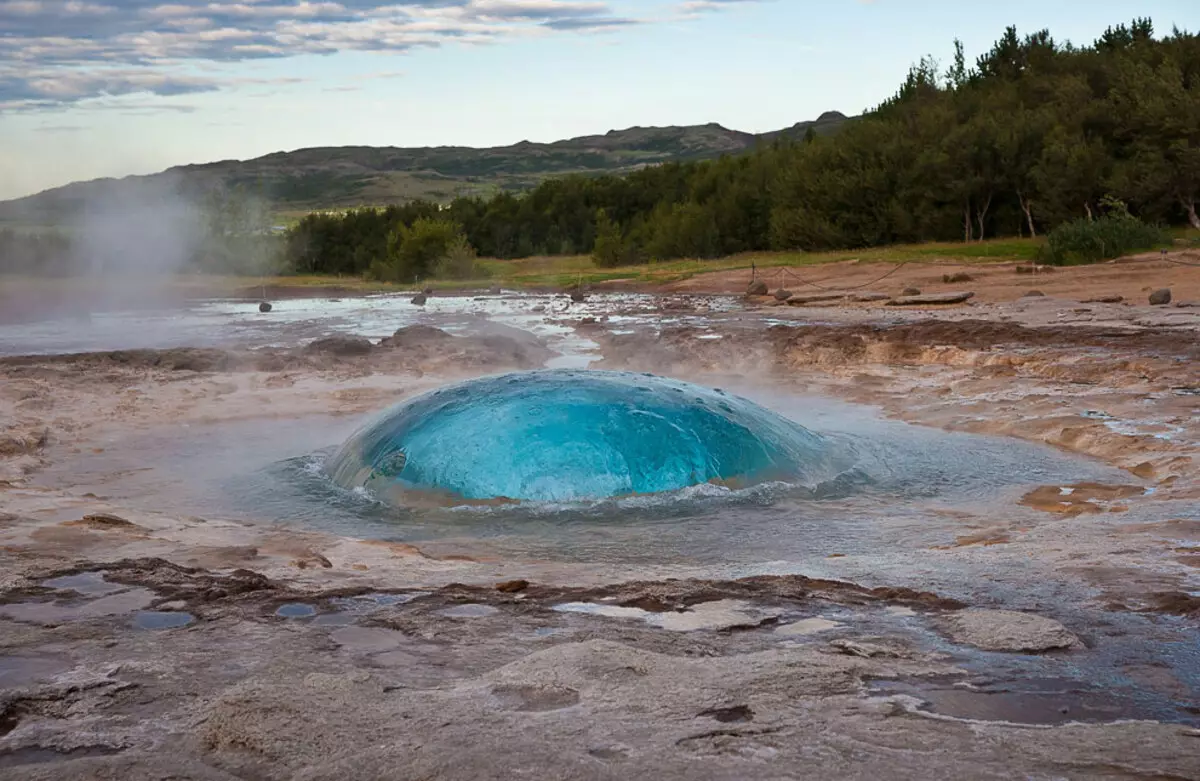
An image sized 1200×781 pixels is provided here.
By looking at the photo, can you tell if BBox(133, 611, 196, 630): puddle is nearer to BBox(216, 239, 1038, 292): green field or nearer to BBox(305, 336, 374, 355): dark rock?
BBox(305, 336, 374, 355): dark rock

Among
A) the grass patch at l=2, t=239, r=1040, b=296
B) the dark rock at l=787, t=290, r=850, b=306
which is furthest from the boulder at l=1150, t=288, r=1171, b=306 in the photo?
the grass patch at l=2, t=239, r=1040, b=296

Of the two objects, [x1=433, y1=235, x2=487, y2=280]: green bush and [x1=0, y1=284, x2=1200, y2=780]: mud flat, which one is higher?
[x1=433, y1=235, x2=487, y2=280]: green bush

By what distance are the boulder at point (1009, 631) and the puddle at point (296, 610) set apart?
1.86 m

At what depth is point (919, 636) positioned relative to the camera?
10.4ft

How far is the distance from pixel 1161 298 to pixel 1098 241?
8266 mm

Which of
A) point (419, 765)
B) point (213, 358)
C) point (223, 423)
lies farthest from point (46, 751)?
point (213, 358)

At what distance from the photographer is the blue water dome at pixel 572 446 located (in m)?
5.68

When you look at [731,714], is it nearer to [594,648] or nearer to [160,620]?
[594,648]

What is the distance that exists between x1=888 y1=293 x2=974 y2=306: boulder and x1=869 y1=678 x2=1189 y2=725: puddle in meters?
14.8

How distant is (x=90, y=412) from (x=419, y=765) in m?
7.52

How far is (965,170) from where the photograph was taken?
30984mm

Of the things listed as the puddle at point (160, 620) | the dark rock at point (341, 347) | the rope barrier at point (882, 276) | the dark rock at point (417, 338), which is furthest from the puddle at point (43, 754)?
the rope barrier at point (882, 276)

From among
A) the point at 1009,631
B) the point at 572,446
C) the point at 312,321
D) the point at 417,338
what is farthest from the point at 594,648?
the point at 312,321

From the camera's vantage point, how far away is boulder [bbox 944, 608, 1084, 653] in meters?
Answer: 3.05
